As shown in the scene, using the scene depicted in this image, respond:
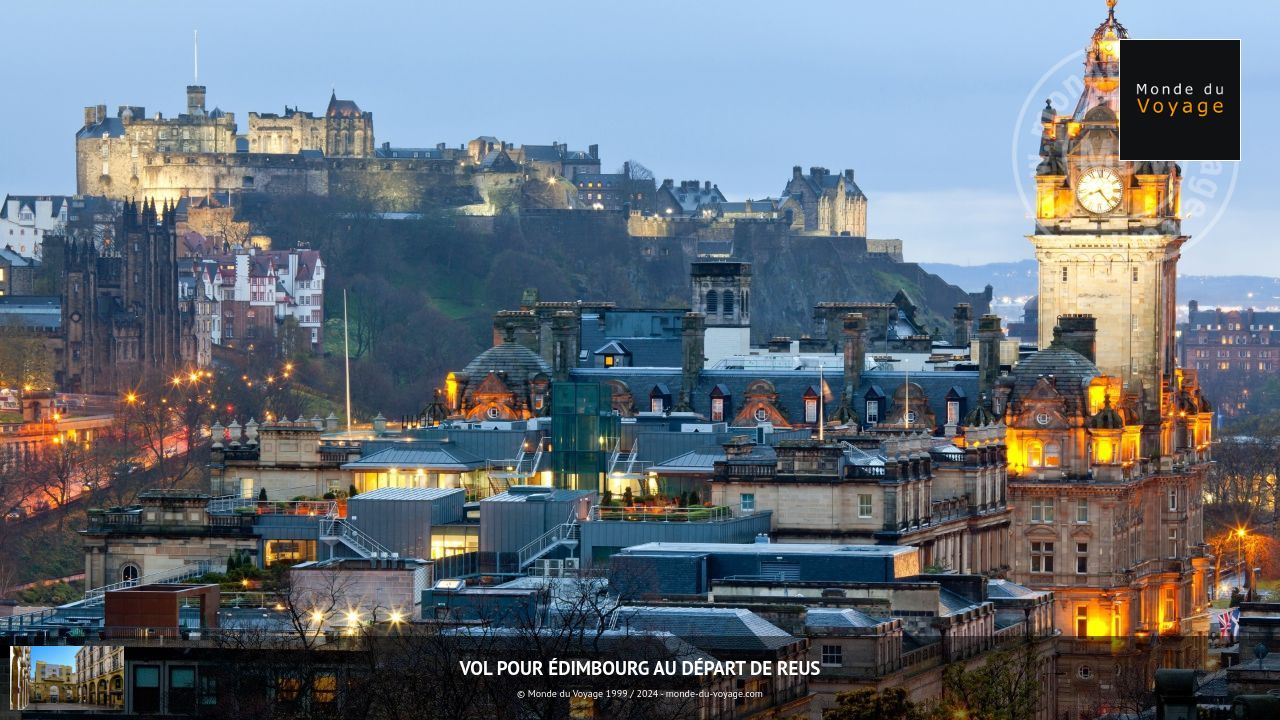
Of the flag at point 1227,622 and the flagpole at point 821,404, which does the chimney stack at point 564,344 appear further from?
the flag at point 1227,622

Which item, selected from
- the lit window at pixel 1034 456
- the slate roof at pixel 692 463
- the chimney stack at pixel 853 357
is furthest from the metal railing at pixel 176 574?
the lit window at pixel 1034 456

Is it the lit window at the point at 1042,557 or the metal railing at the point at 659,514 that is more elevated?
the metal railing at the point at 659,514

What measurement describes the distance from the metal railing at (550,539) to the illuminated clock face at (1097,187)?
4621 cm

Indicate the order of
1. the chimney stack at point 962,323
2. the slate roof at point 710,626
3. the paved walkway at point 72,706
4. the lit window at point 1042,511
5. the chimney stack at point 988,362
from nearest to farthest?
the paved walkway at point 72,706
the slate roof at point 710,626
the lit window at point 1042,511
the chimney stack at point 988,362
the chimney stack at point 962,323

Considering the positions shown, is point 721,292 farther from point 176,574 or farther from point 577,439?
point 176,574

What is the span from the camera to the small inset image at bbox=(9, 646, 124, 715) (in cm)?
7700

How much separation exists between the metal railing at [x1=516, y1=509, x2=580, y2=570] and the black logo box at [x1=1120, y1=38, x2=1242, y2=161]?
22865 mm

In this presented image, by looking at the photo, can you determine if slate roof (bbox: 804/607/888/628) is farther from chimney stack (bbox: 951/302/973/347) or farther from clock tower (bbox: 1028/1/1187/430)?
chimney stack (bbox: 951/302/973/347)

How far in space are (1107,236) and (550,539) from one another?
156 ft

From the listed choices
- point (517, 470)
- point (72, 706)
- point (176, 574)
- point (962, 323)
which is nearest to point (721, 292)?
point (962, 323)

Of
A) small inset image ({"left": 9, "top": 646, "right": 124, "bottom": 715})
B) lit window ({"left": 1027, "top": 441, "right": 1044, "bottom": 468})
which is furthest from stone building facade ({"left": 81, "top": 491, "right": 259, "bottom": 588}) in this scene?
lit window ({"left": 1027, "top": 441, "right": 1044, "bottom": 468})

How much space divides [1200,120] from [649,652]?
138 feet

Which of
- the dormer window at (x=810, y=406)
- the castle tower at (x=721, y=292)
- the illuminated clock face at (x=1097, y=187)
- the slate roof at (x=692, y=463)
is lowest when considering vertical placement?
the slate roof at (x=692, y=463)

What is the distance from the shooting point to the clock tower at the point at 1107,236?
144375 mm
